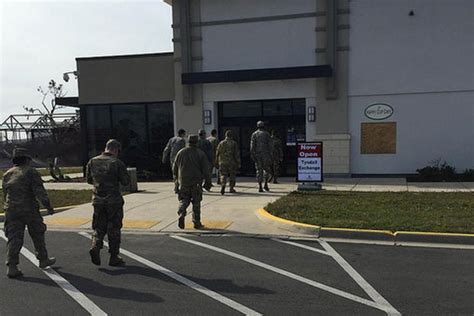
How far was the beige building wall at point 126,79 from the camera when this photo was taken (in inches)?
719

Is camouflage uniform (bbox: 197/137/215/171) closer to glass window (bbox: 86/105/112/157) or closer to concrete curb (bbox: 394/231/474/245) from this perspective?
concrete curb (bbox: 394/231/474/245)

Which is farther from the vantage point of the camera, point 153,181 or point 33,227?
point 153,181

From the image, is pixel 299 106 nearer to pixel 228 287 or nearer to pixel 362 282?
pixel 362 282

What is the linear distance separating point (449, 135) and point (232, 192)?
8.00 m

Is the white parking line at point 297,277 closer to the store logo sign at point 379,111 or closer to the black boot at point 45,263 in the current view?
the black boot at point 45,263

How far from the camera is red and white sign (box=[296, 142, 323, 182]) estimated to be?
12.4 metres

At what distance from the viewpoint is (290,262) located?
638 cm

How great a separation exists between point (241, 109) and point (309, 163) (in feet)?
19.5

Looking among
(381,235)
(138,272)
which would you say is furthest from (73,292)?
(381,235)

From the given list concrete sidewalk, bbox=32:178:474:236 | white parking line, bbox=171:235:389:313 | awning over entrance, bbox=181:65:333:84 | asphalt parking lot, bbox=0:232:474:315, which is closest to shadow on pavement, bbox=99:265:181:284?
asphalt parking lot, bbox=0:232:474:315

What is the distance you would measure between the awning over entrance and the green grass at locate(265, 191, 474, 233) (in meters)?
5.55

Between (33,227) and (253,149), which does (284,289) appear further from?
(253,149)

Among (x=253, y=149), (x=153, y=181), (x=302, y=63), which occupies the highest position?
(x=302, y=63)

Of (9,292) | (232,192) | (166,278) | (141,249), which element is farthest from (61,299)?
(232,192)
